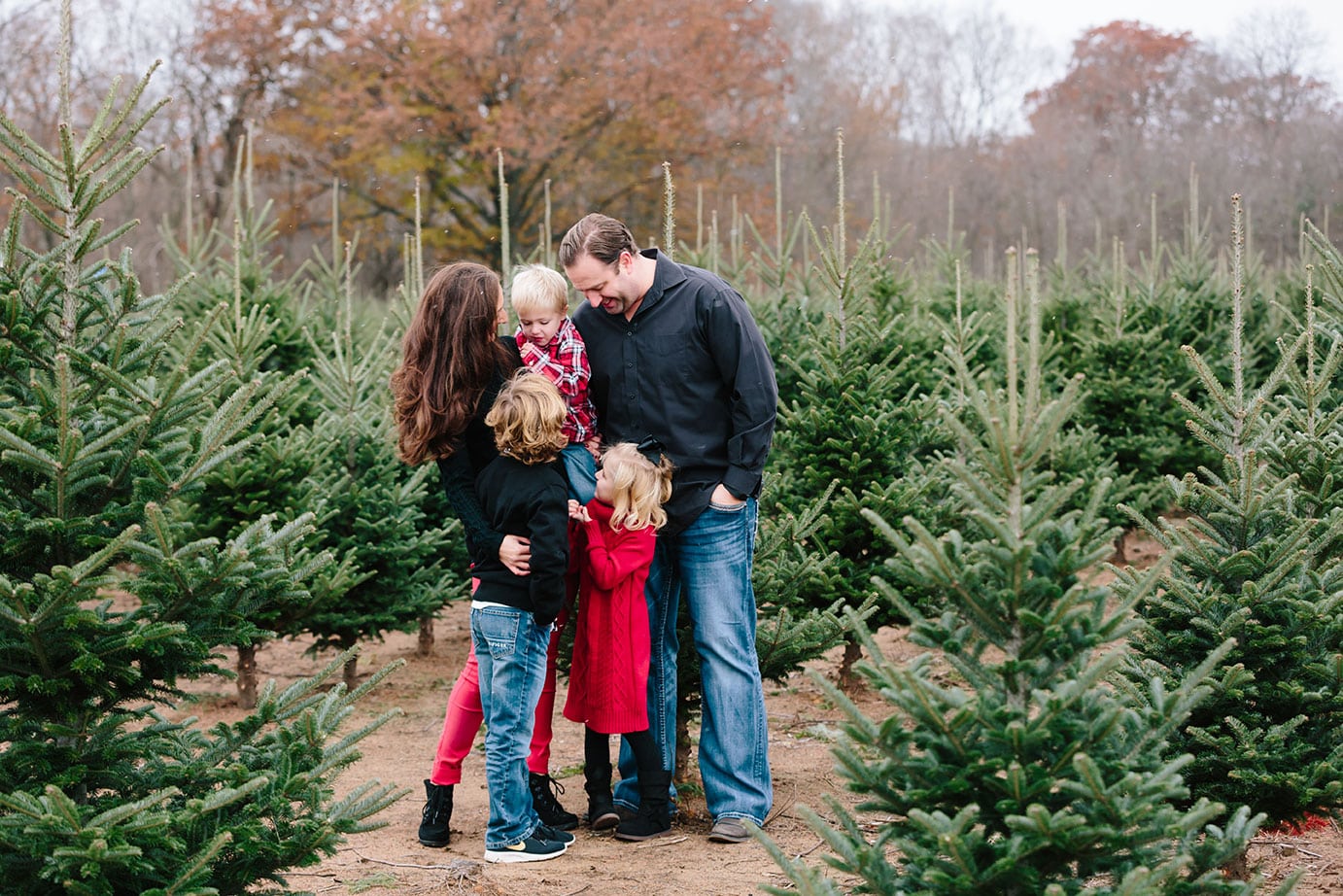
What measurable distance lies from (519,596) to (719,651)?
2.63 feet

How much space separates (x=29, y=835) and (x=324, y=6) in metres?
26.4

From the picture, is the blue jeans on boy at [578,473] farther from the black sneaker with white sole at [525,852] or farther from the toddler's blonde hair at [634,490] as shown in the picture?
the black sneaker with white sole at [525,852]

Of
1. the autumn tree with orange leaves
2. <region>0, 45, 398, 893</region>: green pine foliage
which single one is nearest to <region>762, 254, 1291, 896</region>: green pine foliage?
<region>0, 45, 398, 893</region>: green pine foliage

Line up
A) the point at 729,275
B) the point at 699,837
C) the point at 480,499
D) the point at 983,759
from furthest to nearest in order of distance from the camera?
1. the point at 729,275
2. the point at 699,837
3. the point at 480,499
4. the point at 983,759

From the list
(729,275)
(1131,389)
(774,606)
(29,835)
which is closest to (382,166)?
(729,275)

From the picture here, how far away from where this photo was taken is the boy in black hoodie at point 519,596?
4.11 metres

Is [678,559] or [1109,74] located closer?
[678,559]

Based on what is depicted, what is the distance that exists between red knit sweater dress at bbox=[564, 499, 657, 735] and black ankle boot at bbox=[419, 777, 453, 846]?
63 centimetres

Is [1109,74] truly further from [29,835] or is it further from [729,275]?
[29,835]

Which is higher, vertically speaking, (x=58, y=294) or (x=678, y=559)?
(x=58, y=294)

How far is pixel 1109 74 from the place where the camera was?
3678 centimetres

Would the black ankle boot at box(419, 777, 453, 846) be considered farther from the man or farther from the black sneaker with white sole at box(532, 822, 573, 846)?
the man

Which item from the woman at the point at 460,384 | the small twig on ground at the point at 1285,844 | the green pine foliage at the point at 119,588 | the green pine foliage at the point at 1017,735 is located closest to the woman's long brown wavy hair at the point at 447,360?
the woman at the point at 460,384

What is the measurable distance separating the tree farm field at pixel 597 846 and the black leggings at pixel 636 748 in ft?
0.99
